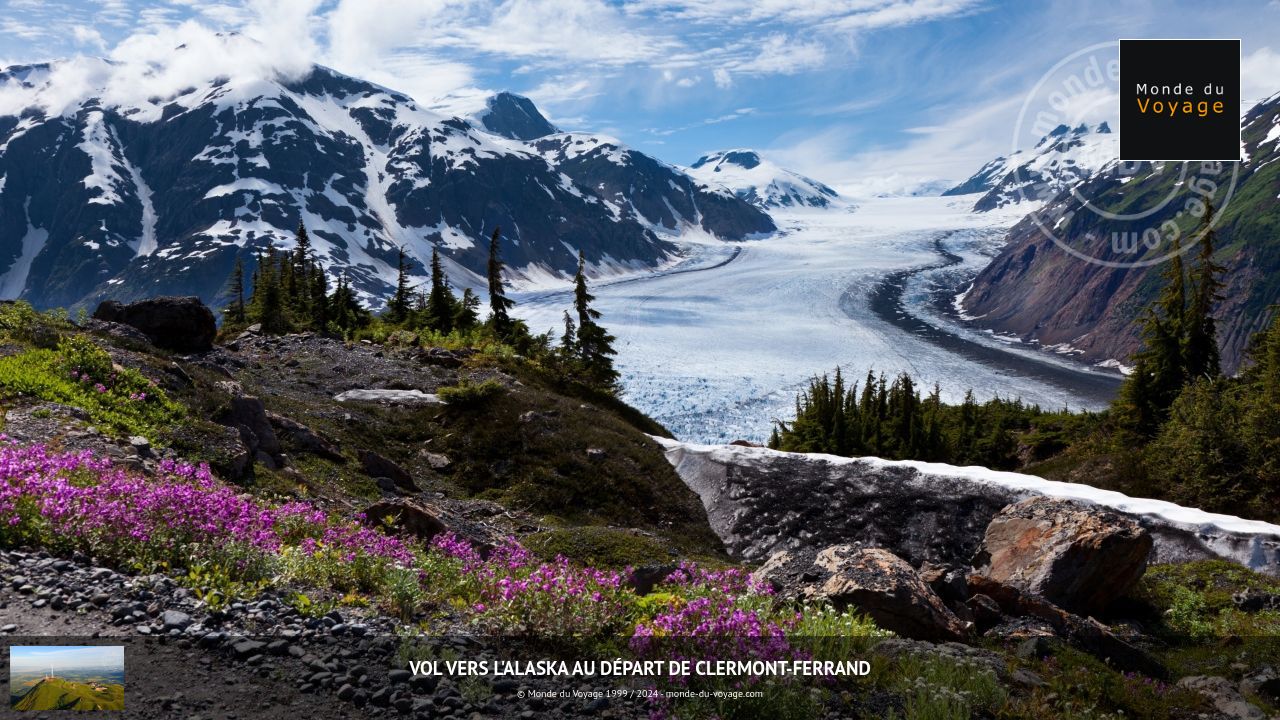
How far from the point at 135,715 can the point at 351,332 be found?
33.3m

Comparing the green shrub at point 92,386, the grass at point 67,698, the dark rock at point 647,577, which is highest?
the green shrub at point 92,386

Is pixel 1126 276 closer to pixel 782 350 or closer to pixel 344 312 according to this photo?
pixel 782 350

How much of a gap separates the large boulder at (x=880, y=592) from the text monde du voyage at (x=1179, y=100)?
19.1 meters

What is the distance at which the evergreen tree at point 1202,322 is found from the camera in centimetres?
3164

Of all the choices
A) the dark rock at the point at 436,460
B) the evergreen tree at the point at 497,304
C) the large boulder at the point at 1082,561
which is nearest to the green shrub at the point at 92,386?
the dark rock at the point at 436,460

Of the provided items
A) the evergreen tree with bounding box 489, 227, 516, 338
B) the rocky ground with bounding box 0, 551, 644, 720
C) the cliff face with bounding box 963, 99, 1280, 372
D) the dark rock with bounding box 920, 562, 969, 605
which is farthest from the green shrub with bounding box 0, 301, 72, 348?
the cliff face with bounding box 963, 99, 1280, 372

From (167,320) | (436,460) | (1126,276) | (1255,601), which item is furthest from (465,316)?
(1126,276)

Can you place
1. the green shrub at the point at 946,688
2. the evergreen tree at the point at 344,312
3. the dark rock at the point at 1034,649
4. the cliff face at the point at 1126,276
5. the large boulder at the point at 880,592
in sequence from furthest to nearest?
the cliff face at the point at 1126,276, the evergreen tree at the point at 344,312, the large boulder at the point at 880,592, the dark rock at the point at 1034,649, the green shrub at the point at 946,688

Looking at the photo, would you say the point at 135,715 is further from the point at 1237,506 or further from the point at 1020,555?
the point at 1237,506

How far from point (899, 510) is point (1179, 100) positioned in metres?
17.3

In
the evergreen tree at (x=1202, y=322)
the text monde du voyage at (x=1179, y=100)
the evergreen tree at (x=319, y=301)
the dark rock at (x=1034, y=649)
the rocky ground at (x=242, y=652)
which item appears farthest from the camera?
the evergreen tree at (x=319, y=301)

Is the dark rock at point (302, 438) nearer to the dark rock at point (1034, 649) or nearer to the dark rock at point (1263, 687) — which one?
the dark rock at point (1034, 649)

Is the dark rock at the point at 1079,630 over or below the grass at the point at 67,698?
below

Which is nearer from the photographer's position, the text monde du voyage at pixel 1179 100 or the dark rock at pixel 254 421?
the dark rock at pixel 254 421
